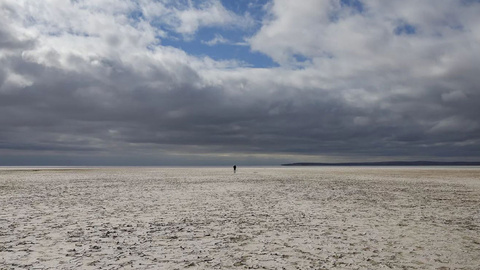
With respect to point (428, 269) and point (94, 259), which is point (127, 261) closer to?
point (94, 259)

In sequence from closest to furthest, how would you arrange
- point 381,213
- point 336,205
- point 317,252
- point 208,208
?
1. point 317,252
2. point 381,213
3. point 208,208
4. point 336,205

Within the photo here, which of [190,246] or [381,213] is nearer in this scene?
[190,246]

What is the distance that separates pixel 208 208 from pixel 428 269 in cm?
1183

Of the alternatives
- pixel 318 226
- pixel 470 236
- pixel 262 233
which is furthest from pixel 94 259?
pixel 470 236

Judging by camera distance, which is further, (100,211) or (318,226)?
(100,211)

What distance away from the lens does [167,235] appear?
39.5 feet

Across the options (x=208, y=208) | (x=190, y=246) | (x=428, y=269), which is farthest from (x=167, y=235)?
(x=428, y=269)

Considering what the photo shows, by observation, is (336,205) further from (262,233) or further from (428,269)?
(428,269)

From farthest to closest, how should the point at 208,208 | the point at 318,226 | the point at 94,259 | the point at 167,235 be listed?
the point at 208,208, the point at 318,226, the point at 167,235, the point at 94,259

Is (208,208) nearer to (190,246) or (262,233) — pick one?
(262,233)

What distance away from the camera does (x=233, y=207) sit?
18969 millimetres

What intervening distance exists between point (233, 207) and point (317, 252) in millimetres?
9440

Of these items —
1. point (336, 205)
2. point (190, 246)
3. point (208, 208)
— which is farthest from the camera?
point (336, 205)

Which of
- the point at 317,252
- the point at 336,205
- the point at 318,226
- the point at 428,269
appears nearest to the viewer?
the point at 428,269
